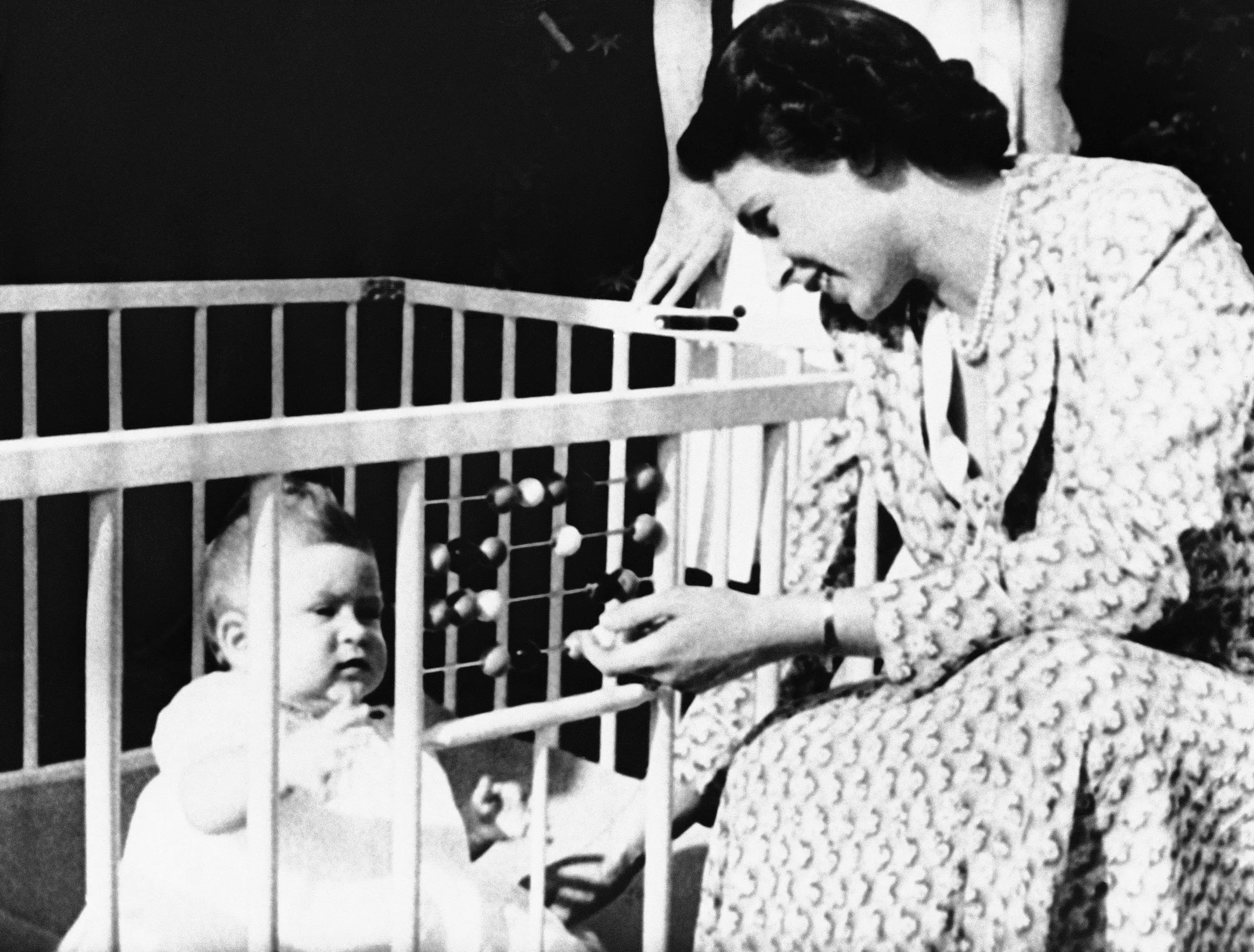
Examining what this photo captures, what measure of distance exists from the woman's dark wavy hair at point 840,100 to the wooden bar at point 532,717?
403 mm

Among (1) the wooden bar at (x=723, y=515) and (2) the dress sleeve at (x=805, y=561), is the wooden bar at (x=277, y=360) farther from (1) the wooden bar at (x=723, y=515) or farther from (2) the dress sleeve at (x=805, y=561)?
(2) the dress sleeve at (x=805, y=561)

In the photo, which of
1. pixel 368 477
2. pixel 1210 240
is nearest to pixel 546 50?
pixel 368 477

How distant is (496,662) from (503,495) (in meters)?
0.11

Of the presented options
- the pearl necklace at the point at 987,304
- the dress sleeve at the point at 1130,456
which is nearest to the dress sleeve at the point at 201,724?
the dress sleeve at the point at 1130,456

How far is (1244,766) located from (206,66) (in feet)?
5.33

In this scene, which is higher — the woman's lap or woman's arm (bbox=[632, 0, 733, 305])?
woman's arm (bbox=[632, 0, 733, 305])

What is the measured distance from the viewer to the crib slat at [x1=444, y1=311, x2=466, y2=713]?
1.93 metres

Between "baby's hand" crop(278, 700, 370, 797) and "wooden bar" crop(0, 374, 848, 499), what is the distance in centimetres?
17

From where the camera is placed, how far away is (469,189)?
8.88 ft

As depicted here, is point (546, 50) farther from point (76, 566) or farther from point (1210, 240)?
point (1210, 240)

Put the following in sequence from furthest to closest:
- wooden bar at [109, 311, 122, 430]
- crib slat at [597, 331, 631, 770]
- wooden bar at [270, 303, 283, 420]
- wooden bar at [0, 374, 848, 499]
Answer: wooden bar at [270, 303, 283, 420], wooden bar at [109, 311, 122, 430], crib slat at [597, 331, 631, 770], wooden bar at [0, 374, 848, 499]

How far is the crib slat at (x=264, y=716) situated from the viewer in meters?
1.08

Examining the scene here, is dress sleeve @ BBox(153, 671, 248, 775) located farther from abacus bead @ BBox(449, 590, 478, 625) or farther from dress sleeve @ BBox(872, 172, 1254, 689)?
dress sleeve @ BBox(872, 172, 1254, 689)

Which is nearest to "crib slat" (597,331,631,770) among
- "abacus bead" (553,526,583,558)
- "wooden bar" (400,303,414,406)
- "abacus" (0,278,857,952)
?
"abacus" (0,278,857,952)
